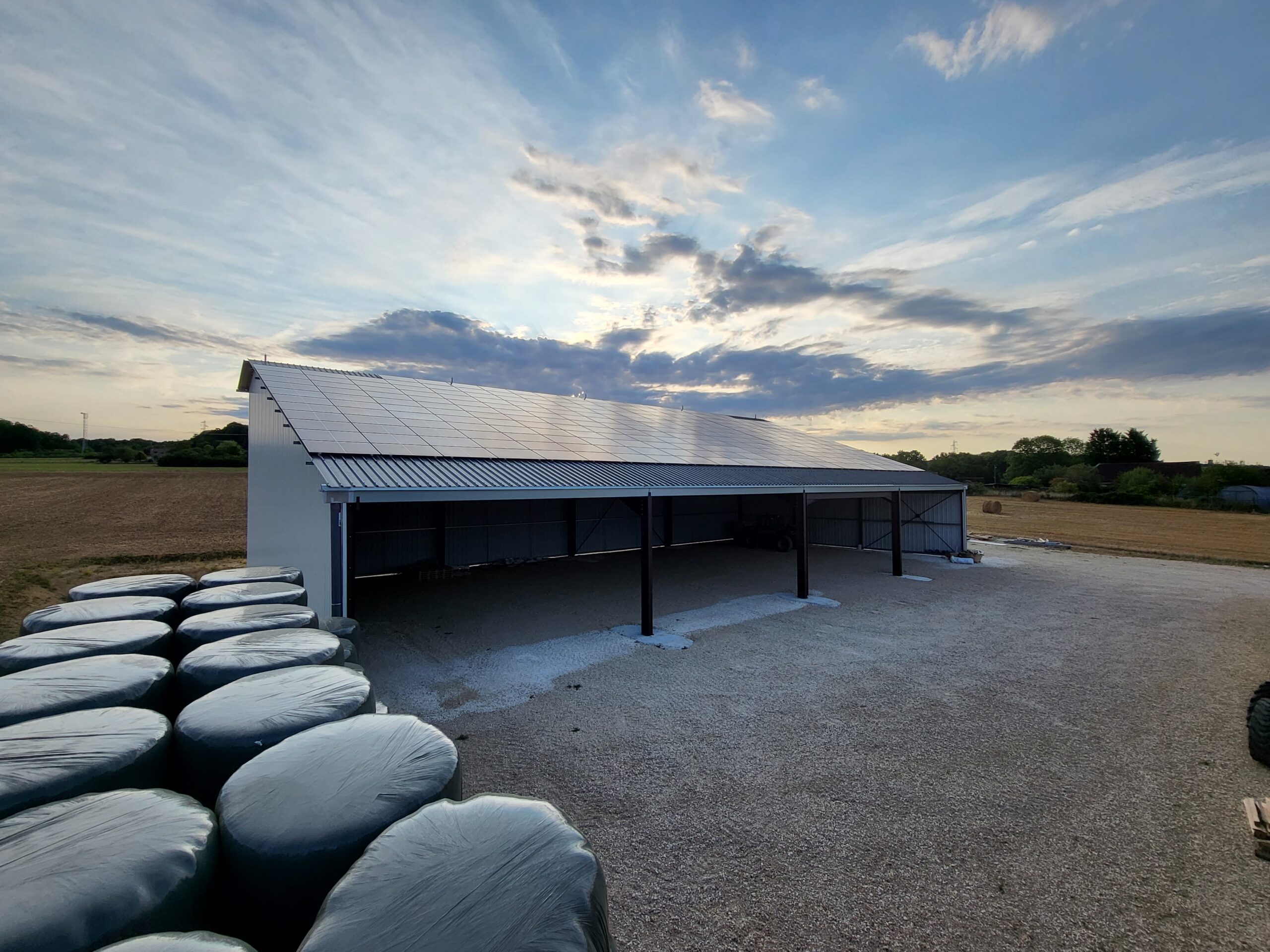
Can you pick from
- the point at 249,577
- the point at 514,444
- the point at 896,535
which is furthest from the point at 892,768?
the point at 896,535

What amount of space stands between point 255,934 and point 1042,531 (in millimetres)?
32727

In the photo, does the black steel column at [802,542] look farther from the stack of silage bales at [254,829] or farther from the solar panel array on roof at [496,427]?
the stack of silage bales at [254,829]

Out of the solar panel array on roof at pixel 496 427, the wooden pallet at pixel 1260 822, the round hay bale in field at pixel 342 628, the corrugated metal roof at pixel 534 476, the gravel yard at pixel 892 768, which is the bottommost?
the gravel yard at pixel 892 768

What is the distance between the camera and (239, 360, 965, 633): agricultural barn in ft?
28.3

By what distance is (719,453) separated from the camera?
16984mm

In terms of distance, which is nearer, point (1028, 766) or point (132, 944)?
point (132, 944)

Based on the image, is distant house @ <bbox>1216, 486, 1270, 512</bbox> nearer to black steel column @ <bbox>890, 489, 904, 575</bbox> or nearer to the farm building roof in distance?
the farm building roof in distance

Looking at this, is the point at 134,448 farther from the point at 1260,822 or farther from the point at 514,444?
the point at 1260,822

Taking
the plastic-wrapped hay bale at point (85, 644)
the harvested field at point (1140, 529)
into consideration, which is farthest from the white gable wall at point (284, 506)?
the harvested field at point (1140, 529)

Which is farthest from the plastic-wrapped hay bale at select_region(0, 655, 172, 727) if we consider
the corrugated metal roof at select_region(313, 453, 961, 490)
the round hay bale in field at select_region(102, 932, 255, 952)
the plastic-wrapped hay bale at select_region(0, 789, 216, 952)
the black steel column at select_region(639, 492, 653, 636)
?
the black steel column at select_region(639, 492, 653, 636)

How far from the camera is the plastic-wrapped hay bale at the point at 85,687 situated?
124 inches

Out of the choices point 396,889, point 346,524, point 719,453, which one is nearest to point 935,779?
point 396,889

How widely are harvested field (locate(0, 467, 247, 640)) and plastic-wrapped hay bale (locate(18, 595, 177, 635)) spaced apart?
7.47 m

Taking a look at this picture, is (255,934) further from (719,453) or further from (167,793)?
(719,453)
